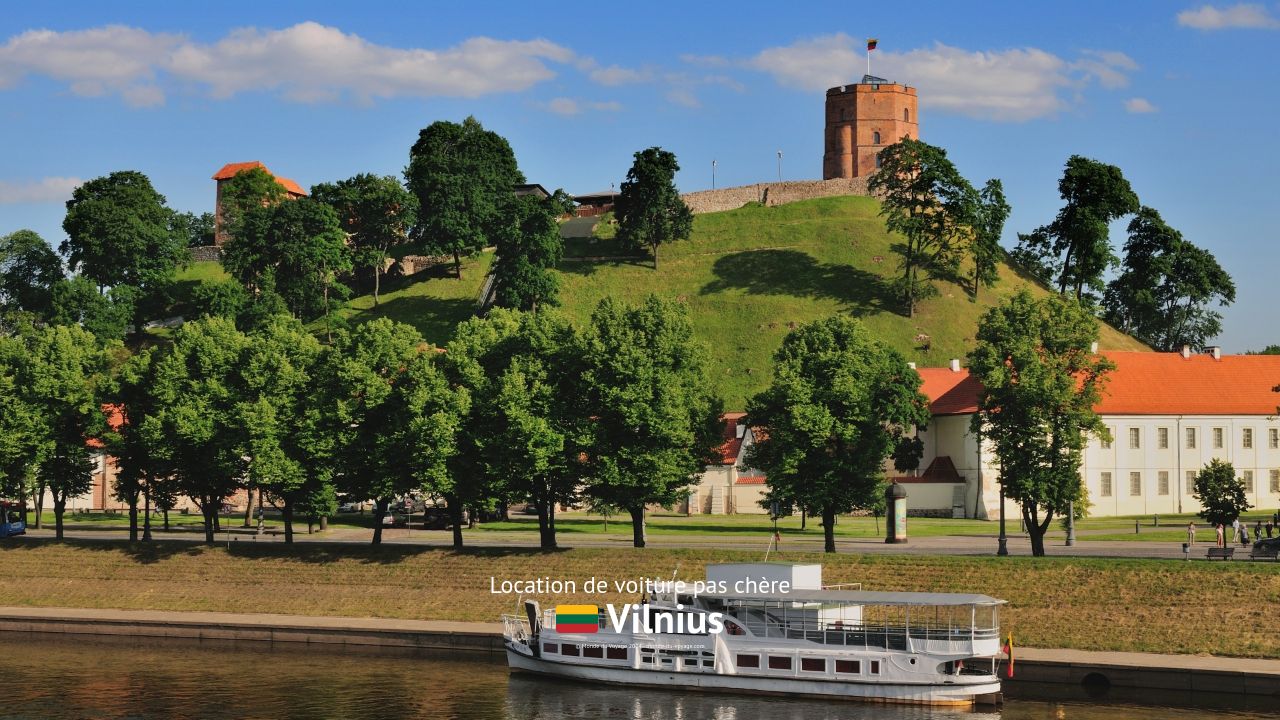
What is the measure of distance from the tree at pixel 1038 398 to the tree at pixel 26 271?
117 meters

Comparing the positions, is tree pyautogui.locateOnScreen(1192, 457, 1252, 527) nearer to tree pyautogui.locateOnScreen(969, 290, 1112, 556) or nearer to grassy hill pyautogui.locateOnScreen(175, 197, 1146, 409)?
tree pyautogui.locateOnScreen(969, 290, 1112, 556)

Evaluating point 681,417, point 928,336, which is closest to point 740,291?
point 928,336

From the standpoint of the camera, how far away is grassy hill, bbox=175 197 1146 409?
130 m

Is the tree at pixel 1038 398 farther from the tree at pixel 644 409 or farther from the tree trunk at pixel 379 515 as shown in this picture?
the tree trunk at pixel 379 515

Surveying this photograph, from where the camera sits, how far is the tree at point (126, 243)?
14300 centimetres

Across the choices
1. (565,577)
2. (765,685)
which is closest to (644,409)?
(565,577)

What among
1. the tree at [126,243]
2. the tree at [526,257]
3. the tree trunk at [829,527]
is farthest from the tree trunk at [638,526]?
the tree at [126,243]

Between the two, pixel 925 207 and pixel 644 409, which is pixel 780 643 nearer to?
pixel 644 409

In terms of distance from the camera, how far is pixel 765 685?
162 ft

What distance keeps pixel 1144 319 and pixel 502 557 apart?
108 metres

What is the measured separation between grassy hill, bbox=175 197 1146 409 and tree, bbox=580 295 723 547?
45.5 meters

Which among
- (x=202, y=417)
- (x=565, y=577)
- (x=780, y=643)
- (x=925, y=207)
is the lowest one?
(x=780, y=643)

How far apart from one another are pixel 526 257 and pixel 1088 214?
52.7 metres

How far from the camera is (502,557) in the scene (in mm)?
67438
